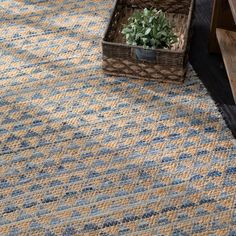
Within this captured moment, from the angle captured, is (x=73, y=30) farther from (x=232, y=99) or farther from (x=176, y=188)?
(x=176, y=188)

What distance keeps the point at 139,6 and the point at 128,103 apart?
0.46 metres

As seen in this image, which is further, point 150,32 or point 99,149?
point 150,32

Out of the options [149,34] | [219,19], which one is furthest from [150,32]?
[219,19]

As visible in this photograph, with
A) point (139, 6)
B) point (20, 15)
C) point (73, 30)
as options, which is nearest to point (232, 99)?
point (139, 6)

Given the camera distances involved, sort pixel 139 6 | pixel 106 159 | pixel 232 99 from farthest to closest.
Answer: pixel 139 6, pixel 232 99, pixel 106 159

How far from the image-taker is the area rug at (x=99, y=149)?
52.8 inches

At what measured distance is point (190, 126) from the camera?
1.57 metres

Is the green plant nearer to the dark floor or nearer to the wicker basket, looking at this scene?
the wicker basket

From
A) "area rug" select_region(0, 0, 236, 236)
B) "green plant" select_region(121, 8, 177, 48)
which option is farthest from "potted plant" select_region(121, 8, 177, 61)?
"area rug" select_region(0, 0, 236, 236)

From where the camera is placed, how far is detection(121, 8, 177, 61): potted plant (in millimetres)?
1641

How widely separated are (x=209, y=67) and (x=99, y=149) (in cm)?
51

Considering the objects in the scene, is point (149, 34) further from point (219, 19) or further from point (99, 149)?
point (99, 149)

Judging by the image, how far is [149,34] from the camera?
1656 millimetres

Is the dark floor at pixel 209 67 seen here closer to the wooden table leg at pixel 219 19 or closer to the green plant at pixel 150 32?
the wooden table leg at pixel 219 19
